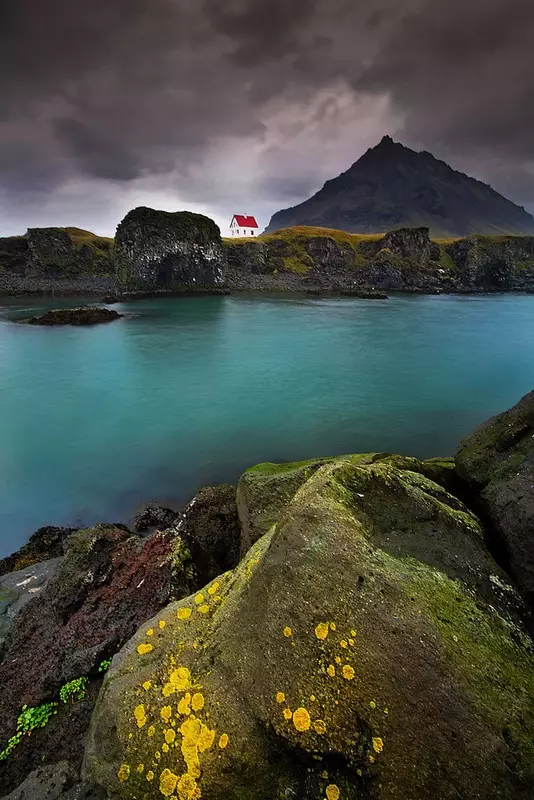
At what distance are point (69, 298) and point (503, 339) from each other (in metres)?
98.0

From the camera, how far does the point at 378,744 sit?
3791mm

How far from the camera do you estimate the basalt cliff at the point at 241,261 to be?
109 meters

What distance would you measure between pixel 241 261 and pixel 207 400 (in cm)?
12552

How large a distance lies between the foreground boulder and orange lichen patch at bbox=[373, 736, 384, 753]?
0.07 ft

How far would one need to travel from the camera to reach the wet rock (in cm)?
1410

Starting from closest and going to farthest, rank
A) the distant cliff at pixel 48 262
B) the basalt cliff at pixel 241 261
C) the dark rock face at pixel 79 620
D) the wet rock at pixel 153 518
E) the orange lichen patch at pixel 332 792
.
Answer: the orange lichen patch at pixel 332 792 < the dark rock face at pixel 79 620 < the wet rock at pixel 153 518 < the basalt cliff at pixel 241 261 < the distant cliff at pixel 48 262

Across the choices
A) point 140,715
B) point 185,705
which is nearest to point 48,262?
point 140,715

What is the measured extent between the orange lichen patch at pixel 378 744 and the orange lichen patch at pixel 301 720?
61 cm

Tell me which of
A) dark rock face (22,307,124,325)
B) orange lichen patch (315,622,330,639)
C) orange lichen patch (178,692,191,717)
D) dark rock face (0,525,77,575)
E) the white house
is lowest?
dark rock face (22,307,124,325)

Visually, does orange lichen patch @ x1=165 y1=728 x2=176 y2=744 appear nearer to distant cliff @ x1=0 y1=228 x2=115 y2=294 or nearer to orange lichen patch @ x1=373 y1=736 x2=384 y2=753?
orange lichen patch @ x1=373 y1=736 x2=384 y2=753

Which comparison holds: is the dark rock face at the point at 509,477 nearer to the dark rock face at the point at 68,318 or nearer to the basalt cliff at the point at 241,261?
the dark rock face at the point at 68,318

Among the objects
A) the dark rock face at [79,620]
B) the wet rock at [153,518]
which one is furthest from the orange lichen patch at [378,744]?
the wet rock at [153,518]

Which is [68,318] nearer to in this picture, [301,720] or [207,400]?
[207,400]

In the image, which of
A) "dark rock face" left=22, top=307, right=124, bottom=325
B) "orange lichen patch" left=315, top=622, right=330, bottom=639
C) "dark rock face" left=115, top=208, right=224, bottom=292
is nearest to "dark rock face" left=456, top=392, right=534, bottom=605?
"orange lichen patch" left=315, top=622, right=330, bottom=639
